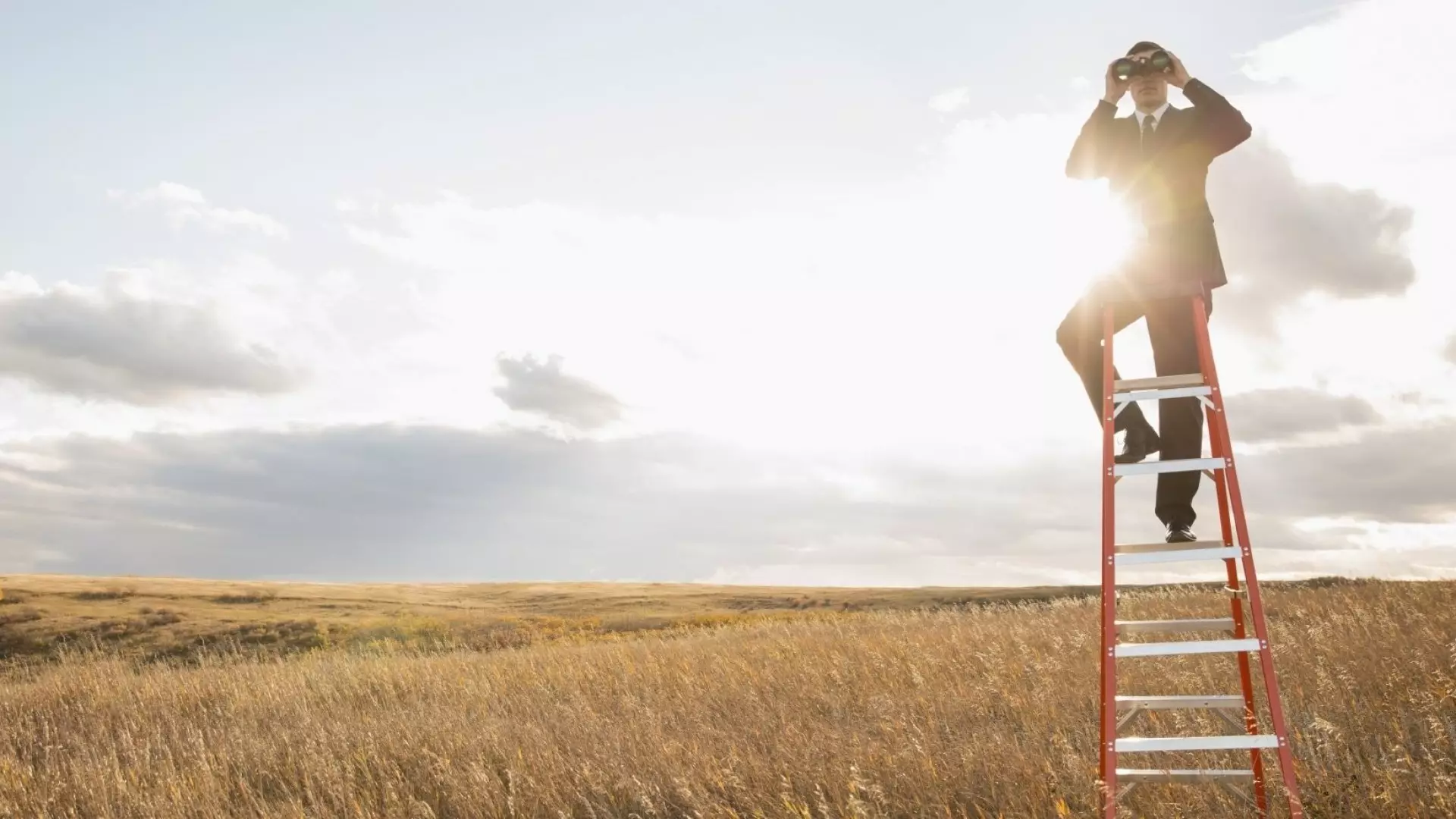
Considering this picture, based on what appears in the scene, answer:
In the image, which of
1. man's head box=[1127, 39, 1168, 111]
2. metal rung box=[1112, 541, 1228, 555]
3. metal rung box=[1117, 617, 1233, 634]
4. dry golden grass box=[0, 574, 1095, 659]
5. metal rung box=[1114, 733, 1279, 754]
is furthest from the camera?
dry golden grass box=[0, 574, 1095, 659]

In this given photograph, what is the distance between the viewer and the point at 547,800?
6387mm

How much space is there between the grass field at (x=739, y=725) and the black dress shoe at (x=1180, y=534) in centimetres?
149

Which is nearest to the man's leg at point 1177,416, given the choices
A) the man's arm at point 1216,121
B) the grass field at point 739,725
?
the man's arm at point 1216,121

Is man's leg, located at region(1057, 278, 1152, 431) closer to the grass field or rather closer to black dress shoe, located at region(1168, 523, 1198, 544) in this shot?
black dress shoe, located at region(1168, 523, 1198, 544)

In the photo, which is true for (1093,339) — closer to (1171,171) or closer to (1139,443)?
(1139,443)

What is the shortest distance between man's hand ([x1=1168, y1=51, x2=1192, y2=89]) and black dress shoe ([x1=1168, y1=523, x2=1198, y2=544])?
2388 millimetres

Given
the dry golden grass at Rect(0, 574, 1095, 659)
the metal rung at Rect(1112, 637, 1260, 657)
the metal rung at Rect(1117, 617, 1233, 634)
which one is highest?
the metal rung at Rect(1117, 617, 1233, 634)

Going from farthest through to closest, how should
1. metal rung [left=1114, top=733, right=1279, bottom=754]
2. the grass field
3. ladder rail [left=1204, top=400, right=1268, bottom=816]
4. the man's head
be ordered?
1. the grass field
2. the man's head
3. ladder rail [left=1204, top=400, right=1268, bottom=816]
4. metal rung [left=1114, top=733, right=1279, bottom=754]

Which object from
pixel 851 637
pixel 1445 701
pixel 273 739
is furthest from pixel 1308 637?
pixel 273 739

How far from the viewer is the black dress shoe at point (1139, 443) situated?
4895mm

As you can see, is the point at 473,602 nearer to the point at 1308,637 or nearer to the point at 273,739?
the point at 273,739

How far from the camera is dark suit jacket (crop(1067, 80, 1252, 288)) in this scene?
4738 mm

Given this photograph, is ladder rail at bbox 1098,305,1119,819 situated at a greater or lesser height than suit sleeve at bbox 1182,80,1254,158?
lesser

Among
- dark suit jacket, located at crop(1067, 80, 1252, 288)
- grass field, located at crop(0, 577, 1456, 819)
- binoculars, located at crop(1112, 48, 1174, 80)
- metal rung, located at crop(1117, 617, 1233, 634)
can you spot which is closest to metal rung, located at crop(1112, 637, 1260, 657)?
metal rung, located at crop(1117, 617, 1233, 634)
